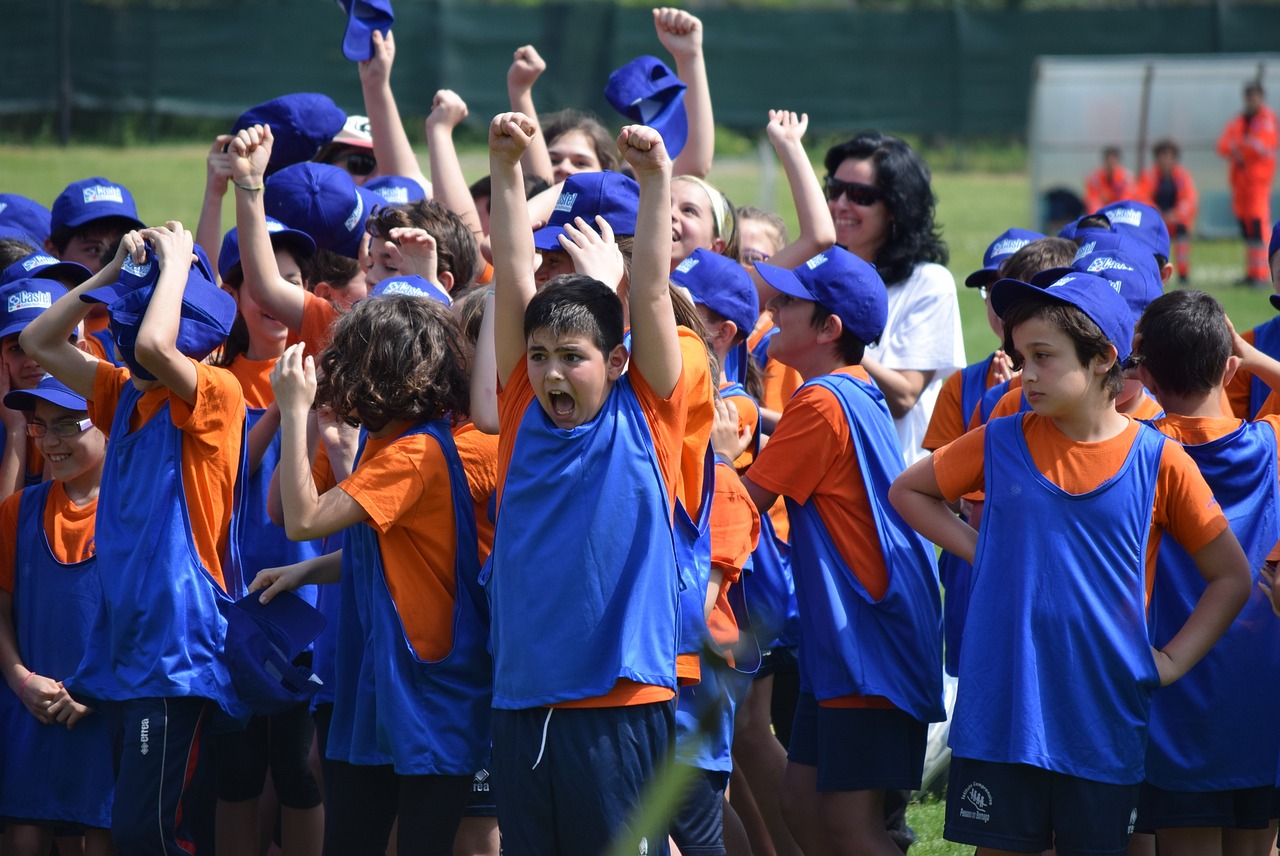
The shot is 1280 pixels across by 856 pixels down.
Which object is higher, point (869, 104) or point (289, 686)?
point (869, 104)

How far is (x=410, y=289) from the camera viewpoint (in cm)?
386

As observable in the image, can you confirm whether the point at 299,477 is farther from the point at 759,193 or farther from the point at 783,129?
the point at 759,193

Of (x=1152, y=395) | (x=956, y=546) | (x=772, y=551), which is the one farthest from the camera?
(x=772, y=551)

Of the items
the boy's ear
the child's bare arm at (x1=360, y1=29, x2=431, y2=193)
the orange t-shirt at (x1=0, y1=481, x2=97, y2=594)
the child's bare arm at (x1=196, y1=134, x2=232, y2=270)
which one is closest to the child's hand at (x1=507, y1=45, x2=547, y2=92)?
the child's bare arm at (x1=360, y1=29, x2=431, y2=193)

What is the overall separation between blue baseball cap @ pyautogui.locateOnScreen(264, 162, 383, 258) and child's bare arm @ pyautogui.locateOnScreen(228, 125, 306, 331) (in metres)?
0.44

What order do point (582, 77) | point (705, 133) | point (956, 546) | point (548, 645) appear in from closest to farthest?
point (548, 645) → point (956, 546) → point (705, 133) → point (582, 77)

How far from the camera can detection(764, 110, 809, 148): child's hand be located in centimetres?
505

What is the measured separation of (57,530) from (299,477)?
1.10 metres

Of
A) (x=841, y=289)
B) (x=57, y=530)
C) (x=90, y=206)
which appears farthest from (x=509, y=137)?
(x=90, y=206)

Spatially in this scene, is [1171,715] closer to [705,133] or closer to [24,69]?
[705,133]

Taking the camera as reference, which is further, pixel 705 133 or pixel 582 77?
pixel 582 77

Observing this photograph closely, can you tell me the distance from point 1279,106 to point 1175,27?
559 cm

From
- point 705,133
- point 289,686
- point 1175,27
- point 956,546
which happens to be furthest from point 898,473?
point 1175,27

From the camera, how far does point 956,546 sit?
362 cm
